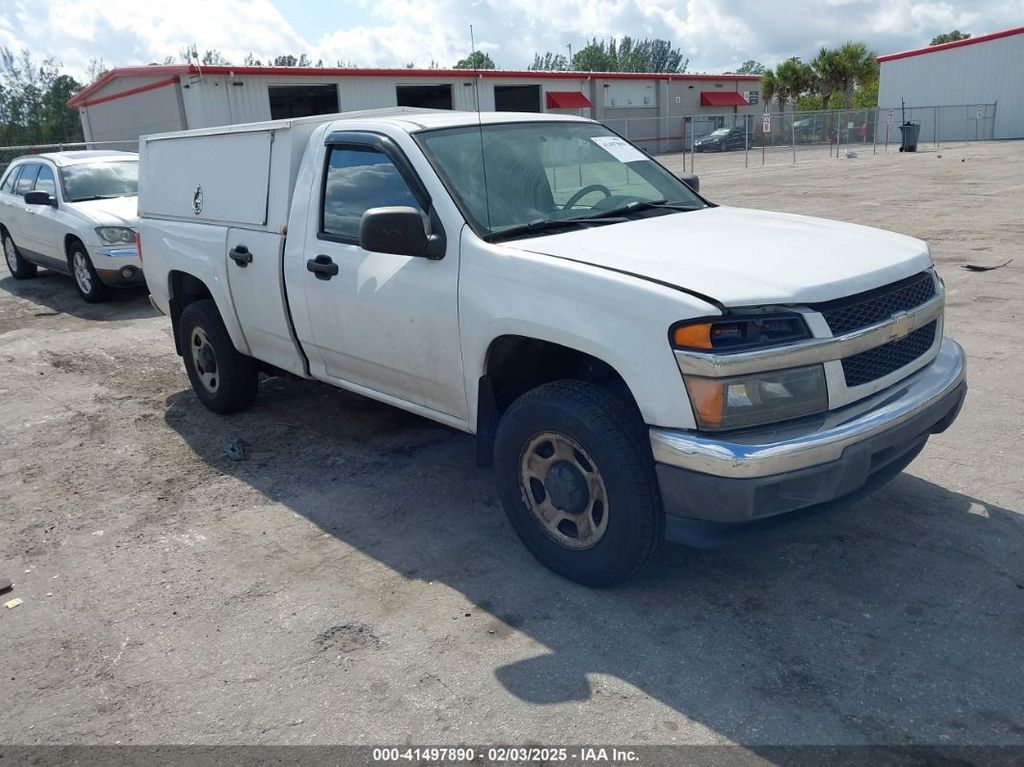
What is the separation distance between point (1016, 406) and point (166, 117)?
31.0 metres

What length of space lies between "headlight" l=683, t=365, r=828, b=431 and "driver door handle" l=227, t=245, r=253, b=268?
3096 mm

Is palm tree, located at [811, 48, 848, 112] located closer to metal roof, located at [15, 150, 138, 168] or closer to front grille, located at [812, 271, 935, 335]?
metal roof, located at [15, 150, 138, 168]

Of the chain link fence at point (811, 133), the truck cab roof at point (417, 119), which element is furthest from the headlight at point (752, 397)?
the chain link fence at point (811, 133)

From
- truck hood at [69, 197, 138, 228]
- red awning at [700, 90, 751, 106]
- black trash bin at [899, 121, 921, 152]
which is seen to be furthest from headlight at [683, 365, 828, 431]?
red awning at [700, 90, 751, 106]

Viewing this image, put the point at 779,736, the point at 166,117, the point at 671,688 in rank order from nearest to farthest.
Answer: the point at 779,736 < the point at 671,688 < the point at 166,117

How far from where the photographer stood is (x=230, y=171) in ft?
17.9

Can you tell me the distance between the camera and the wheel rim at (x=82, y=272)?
10.6 meters

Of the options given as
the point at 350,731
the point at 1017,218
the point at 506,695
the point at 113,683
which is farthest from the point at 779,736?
the point at 1017,218

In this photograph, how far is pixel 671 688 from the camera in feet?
10.1

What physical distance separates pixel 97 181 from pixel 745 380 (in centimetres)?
1063

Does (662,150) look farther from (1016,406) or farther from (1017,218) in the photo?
(1016,406)

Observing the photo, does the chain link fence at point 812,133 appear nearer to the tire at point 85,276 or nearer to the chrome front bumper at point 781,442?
the tire at point 85,276

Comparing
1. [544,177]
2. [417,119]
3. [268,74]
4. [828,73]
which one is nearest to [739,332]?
[544,177]

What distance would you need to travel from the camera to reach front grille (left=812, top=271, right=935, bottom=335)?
3277 mm
